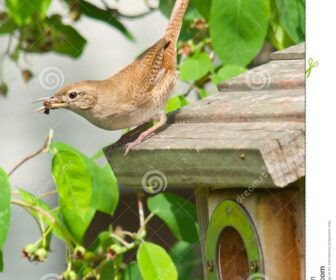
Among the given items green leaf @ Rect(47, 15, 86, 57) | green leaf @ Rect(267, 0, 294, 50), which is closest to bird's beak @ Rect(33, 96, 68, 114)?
green leaf @ Rect(47, 15, 86, 57)

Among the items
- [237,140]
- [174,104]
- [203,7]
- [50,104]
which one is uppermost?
[203,7]

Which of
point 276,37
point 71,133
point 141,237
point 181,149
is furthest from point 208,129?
point 71,133

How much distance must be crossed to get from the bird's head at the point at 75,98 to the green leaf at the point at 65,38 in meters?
0.48

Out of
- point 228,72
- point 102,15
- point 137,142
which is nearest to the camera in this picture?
point 137,142

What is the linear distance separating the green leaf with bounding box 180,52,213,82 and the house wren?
0.27 m

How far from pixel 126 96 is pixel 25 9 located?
51cm

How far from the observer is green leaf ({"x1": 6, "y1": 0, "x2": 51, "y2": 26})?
2.74m

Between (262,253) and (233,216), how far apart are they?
94mm

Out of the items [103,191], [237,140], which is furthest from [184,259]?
[237,140]

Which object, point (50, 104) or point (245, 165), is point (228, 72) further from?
point (245, 165)

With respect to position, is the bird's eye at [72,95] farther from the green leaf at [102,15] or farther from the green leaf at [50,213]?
the green leaf at [102,15]

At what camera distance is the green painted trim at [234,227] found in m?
2.20

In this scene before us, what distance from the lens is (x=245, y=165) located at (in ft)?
6.56

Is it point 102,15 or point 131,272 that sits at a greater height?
point 102,15
